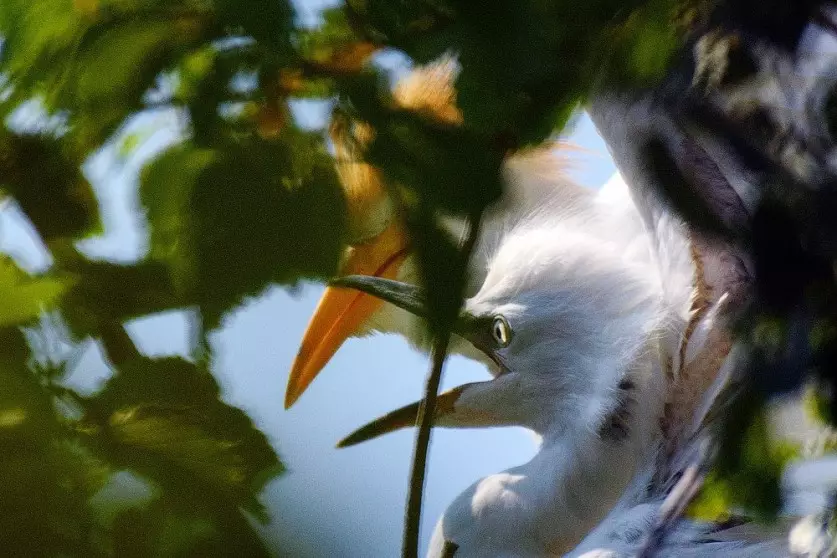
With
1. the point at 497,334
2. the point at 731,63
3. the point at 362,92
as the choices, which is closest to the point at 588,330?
the point at 497,334

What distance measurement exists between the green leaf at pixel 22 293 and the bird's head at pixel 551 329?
1094mm

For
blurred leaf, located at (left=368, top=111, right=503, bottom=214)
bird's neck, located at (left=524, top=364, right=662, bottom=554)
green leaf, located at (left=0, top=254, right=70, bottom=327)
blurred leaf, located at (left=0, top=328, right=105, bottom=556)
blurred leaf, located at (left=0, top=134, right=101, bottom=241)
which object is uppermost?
bird's neck, located at (left=524, top=364, right=662, bottom=554)

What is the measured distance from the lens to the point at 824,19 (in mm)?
507

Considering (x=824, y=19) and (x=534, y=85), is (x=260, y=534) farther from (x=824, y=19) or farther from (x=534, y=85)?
(x=824, y=19)

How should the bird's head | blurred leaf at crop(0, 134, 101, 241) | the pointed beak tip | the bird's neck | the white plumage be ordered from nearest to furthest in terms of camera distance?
blurred leaf at crop(0, 134, 101, 241) < the pointed beak tip < the white plumage < the bird's neck < the bird's head

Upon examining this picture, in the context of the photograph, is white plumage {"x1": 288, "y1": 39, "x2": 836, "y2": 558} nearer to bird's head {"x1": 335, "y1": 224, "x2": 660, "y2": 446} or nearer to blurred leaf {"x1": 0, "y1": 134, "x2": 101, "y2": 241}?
bird's head {"x1": 335, "y1": 224, "x2": 660, "y2": 446}

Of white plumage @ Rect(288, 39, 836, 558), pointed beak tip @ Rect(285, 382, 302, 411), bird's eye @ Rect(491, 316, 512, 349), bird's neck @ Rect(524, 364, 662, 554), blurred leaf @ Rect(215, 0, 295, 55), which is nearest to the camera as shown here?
blurred leaf @ Rect(215, 0, 295, 55)

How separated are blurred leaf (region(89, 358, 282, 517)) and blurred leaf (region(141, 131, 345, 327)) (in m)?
0.12

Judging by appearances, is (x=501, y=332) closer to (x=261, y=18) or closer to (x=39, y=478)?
(x=39, y=478)

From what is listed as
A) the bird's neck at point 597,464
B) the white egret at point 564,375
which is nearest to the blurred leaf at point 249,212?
the white egret at point 564,375

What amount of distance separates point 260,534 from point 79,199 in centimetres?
23

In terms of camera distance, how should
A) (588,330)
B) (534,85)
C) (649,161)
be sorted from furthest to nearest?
(588,330)
(649,161)
(534,85)

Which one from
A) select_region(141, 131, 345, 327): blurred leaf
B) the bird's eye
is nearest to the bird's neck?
the bird's eye

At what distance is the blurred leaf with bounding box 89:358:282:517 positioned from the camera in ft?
1.99
